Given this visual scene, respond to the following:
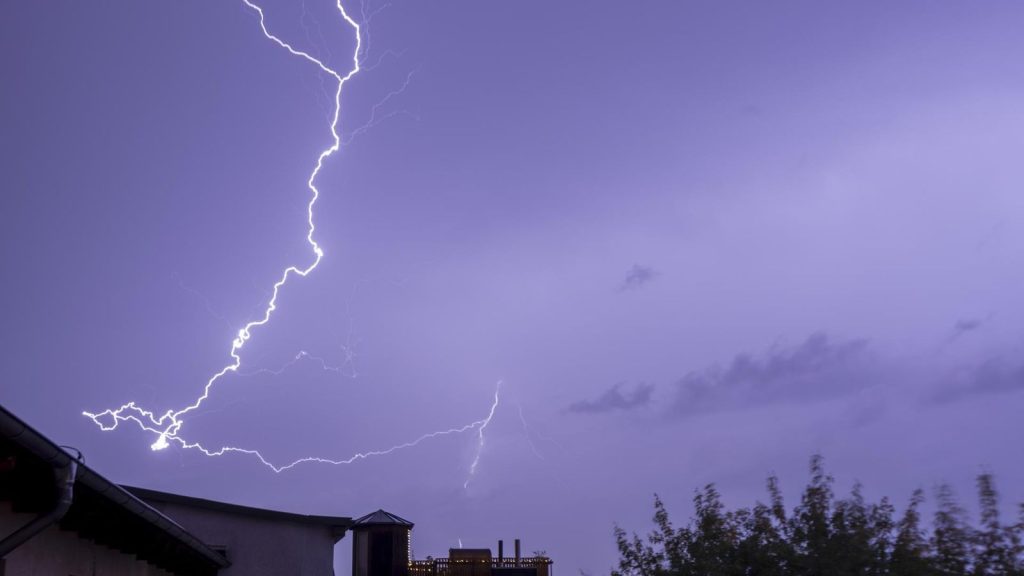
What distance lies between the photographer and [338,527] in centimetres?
1967

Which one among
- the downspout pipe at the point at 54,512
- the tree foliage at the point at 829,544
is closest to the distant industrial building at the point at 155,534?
the downspout pipe at the point at 54,512

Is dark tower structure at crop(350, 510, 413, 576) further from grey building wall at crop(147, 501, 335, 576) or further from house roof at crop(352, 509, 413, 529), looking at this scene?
grey building wall at crop(147, 501, 335, 576)

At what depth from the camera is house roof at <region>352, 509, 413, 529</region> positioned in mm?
24375

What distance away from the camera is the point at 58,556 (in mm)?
9133

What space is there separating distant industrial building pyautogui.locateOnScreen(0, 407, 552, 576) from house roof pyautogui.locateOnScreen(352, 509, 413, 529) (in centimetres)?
2

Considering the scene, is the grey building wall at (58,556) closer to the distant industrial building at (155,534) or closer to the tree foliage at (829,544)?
the distant industrial building at (155,534)

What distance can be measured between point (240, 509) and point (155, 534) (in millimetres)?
6861

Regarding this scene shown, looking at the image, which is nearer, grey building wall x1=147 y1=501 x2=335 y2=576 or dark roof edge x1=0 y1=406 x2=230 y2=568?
dark roof edge x1=0 y1=406 x2=230 y2=568

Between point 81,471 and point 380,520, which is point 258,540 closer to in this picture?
point 380,520

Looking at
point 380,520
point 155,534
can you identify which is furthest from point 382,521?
point 155,534

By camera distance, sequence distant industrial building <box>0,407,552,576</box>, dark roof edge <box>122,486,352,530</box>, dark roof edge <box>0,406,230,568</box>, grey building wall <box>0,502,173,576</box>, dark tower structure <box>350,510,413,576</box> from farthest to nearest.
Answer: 1. dark tower structure <box>350,510,413,576</box>
2. dark roof edge <box>122,486,352,530</box>
3. grey building wall <box>0,502,173,576</box>
4. distant industrial building <box>0,407,552,576</box>
5. dark roof edge <box>0,406,230,568</box>

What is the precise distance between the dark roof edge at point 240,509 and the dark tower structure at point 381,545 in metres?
4.53

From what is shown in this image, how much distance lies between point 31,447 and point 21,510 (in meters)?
1.49

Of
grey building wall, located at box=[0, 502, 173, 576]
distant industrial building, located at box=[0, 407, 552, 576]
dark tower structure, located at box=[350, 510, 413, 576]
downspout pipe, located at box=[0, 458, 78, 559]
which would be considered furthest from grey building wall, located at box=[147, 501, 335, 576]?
downspout pipe, located at box=[0, 458, 78, 559]
